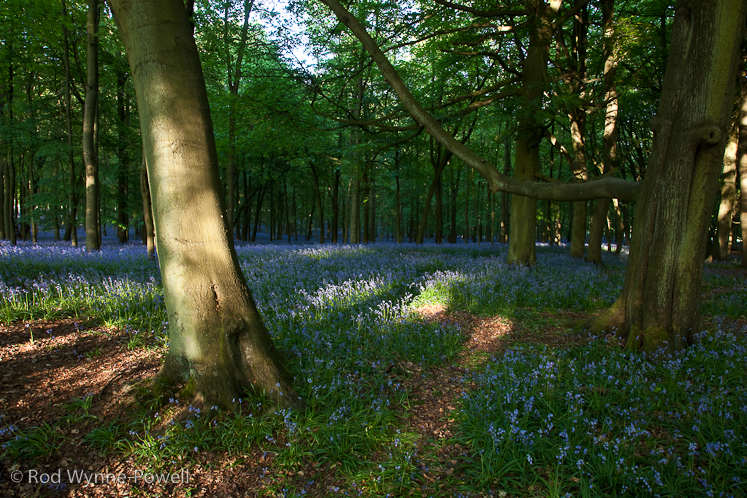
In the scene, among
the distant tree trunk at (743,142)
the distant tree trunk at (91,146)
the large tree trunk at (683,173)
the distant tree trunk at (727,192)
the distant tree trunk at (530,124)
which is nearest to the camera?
the large tree trunk at (683,173)

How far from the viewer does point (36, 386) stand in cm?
340

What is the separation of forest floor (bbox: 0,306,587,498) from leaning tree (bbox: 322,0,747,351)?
115 centimetres

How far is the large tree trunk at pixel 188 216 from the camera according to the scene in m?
3.04

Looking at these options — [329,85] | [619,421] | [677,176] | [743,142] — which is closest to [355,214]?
[329,85]

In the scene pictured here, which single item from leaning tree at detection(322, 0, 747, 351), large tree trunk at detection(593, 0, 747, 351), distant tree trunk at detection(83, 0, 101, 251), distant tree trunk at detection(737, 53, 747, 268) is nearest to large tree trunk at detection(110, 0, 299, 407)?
leaning tree at detection(322, 0, 747, 351)

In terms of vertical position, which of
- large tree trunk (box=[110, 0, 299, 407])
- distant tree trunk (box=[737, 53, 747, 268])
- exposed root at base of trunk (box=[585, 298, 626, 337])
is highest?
distant tree trunk (box=[737, 53, 747, 268])

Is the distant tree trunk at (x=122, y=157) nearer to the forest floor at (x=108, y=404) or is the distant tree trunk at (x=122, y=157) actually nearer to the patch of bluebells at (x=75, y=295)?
the patch of bluebells at (x=75, y=295)

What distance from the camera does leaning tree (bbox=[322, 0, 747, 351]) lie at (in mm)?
4148

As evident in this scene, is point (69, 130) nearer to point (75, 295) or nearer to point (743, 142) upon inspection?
point (75, 295)

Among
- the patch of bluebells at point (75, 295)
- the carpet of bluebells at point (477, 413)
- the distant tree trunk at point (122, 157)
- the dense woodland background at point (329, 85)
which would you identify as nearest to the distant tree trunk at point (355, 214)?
the dense woodland background at point (329, 85)

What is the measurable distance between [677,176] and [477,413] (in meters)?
3.72

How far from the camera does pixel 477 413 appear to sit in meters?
3.21

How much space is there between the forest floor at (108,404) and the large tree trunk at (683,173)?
3.56ft

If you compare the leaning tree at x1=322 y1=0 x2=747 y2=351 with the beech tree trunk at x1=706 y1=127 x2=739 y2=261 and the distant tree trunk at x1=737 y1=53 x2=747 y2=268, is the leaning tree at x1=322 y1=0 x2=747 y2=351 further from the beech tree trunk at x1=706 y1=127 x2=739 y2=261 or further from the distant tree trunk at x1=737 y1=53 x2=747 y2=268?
the beech tree trunk at x1=706 y1=127 x2=739 y2=261
